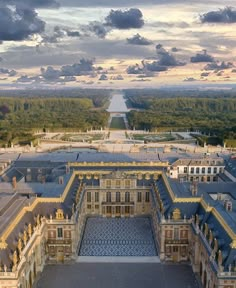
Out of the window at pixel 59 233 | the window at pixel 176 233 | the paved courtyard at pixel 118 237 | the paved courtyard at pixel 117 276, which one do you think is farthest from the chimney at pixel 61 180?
the window at pixel 176 233

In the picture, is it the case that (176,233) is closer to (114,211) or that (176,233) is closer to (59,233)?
(59,233)

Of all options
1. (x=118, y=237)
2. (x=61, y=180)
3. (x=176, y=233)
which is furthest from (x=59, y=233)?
(x=176, y=233)

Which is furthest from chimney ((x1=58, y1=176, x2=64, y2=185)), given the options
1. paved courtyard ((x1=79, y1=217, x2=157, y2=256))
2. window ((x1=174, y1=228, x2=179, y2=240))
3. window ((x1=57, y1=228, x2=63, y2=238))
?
window ((x1=174, y1=228, x2=179, y2=240))

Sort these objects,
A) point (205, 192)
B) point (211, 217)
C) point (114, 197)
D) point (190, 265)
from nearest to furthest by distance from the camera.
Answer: point (211, 217) < point (190, 265) < point (205, 192) < point (114, 197)

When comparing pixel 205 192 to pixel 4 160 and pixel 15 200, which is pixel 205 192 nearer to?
pixel 15 200

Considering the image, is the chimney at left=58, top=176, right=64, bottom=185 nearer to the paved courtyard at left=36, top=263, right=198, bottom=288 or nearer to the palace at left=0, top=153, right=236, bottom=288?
the palace at left=0, top=153, right=236, bottom=288

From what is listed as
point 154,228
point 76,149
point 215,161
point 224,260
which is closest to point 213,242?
point 224,260
